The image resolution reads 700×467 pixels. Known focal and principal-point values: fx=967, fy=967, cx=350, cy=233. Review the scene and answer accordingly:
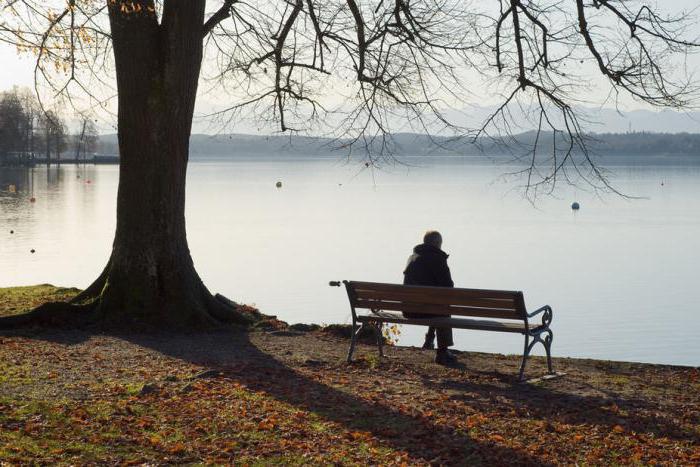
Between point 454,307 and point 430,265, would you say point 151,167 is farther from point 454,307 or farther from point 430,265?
point 454,307

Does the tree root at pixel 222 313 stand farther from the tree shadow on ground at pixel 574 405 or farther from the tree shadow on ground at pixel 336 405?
the tree shadow on ground at pixel 574 405

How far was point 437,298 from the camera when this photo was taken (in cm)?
A: 988

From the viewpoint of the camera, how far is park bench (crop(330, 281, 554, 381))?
374 inches

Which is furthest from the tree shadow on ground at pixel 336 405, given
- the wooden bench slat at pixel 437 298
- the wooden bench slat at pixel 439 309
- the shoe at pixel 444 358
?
the shoe at pixel 444 358

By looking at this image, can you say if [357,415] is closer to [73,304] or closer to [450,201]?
[73,304]

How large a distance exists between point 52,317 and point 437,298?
5160mm

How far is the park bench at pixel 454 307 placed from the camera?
31.2 feet

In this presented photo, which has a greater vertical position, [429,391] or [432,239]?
[432,239]

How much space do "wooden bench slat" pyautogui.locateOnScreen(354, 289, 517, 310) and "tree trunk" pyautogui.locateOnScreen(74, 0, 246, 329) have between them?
2.96 meters

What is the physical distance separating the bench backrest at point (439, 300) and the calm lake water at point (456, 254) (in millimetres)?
3007

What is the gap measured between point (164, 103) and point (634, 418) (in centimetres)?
711

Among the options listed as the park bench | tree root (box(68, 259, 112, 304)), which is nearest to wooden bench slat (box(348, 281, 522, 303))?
the park bench

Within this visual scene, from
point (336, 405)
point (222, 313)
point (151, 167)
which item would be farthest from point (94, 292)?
point (336, 405)

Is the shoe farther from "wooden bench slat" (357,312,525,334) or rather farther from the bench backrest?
the bench backrest
